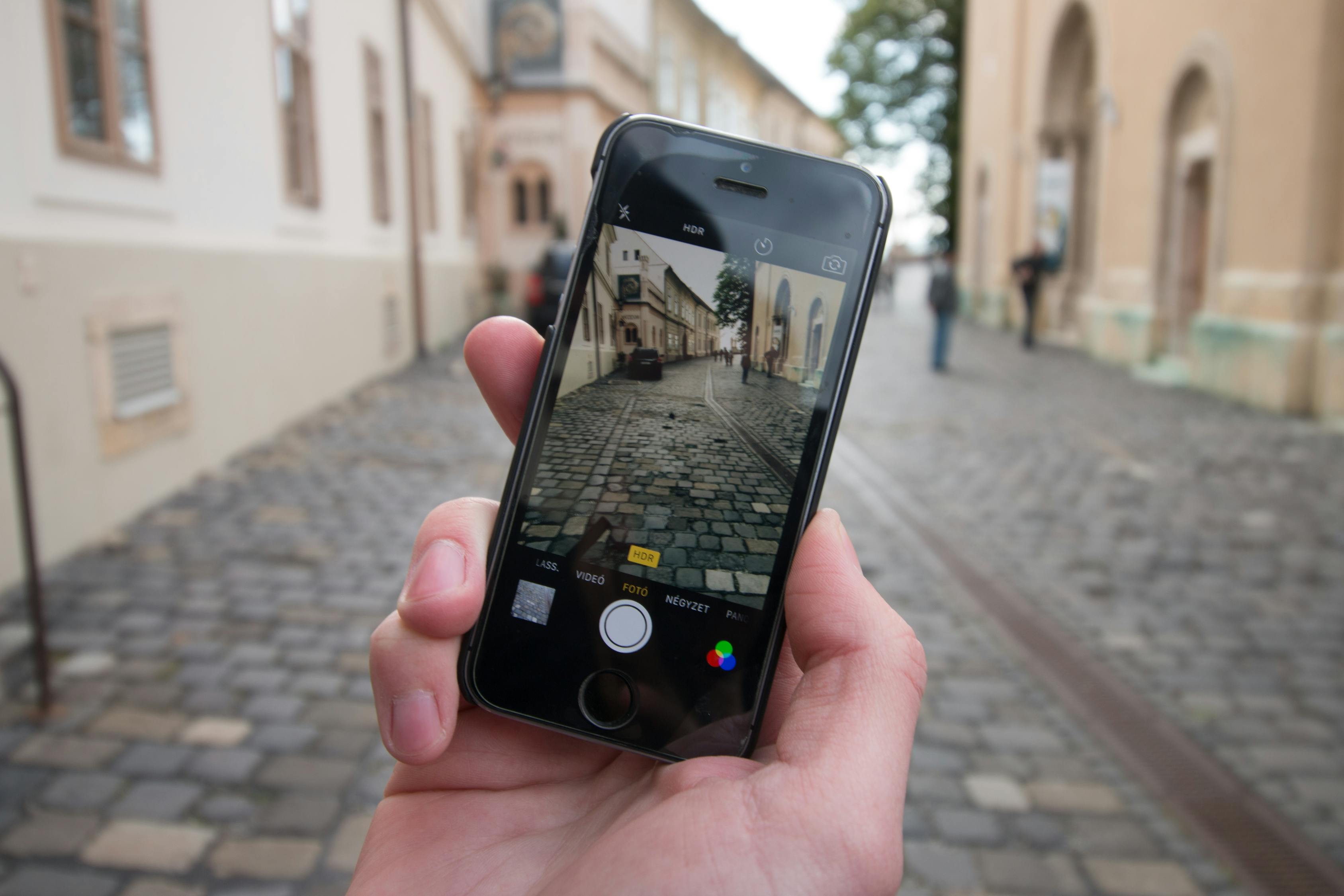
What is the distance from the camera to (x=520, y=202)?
3203cm

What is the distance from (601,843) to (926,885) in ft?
6.93

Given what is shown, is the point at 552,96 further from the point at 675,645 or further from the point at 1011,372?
the point at 675,645

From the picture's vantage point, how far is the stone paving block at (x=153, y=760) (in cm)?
353

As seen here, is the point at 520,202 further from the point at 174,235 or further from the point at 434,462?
the point at 174,235

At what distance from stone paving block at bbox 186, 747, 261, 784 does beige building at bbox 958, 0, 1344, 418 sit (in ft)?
34.2

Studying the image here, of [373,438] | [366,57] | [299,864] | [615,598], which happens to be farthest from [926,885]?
[366,57]

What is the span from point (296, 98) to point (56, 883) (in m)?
8.66

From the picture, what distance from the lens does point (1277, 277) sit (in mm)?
11508

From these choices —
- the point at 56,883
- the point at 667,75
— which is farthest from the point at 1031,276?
the point at 667,75

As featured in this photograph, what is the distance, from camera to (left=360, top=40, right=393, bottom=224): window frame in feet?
41.5

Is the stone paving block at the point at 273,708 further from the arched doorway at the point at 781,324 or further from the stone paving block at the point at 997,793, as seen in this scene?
the arched doorway at the point at 781,324

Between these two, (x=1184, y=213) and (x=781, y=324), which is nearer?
(x=781, y=324)

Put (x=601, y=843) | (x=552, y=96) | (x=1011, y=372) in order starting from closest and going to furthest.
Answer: (x=601, y=843) < (x=1011, y=372) < (x=552, y=96)

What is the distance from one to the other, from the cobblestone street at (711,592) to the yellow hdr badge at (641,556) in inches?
0.4
